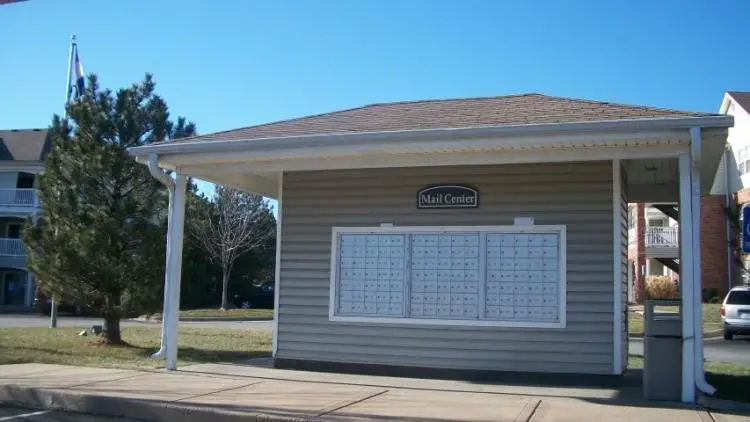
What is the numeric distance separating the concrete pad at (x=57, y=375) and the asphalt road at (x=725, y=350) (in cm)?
1103

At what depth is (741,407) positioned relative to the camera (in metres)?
8.12

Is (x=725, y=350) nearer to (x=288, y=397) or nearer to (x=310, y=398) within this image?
(x=310, y=398)

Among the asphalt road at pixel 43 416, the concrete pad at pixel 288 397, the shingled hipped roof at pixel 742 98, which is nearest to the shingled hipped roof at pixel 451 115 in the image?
the concrete pad at pixel 288 397

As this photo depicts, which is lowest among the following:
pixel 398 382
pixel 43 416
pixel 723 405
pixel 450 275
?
pixel 43 416

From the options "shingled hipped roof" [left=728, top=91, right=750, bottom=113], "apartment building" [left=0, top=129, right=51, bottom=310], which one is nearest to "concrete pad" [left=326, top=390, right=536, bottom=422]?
"shingled hipped roof" [left=728, top=91, right=750, bottom=113]

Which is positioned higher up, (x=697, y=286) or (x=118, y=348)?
(x=697, y=286)

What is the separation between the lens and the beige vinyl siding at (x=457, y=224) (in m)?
10.2

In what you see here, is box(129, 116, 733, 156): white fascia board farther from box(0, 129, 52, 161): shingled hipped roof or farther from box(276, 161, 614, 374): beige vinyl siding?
box(0, 129, 52, 161): shingled hipped roof

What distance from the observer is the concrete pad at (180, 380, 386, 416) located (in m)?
7.90

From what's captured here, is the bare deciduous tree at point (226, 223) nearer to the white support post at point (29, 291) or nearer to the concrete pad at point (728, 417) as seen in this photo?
the white support post at point (29, 291)

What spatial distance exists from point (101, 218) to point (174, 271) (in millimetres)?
3546

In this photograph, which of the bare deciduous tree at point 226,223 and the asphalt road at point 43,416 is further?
the bare deciduous tree at point 226,223

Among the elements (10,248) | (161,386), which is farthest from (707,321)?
(10,248)

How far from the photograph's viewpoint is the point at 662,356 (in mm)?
8688
